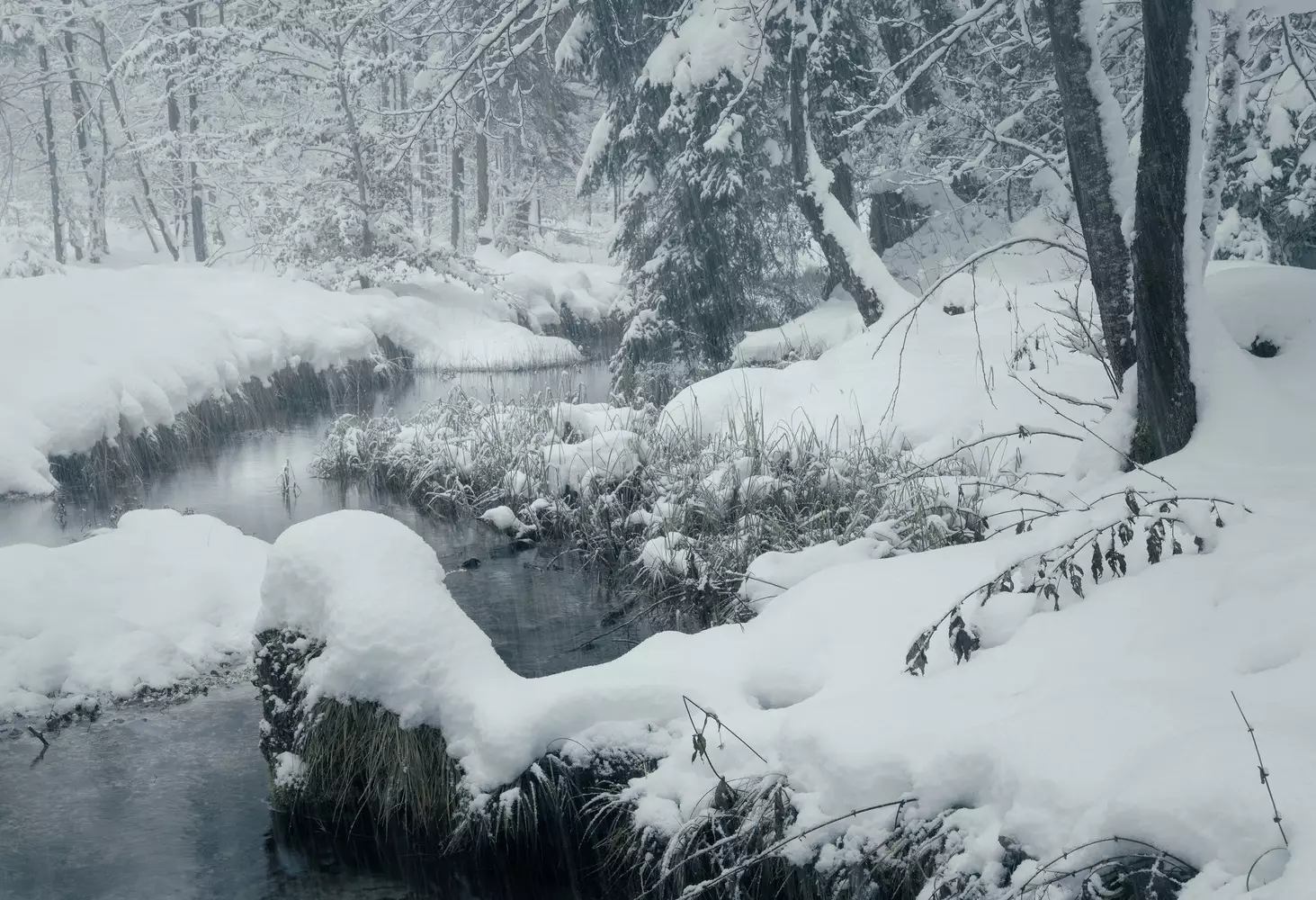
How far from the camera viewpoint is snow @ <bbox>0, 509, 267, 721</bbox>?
502 centimetres

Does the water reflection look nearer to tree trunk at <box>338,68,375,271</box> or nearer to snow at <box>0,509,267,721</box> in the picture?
snow at <box>0,509,267,721</box>

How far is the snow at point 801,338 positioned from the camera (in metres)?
10.7

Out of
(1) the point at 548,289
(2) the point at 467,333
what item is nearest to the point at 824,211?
(2) the point at 467,333

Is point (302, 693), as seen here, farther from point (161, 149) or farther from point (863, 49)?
point (161, 149)

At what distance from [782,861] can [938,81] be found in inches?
553

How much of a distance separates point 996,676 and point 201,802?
3.24 m

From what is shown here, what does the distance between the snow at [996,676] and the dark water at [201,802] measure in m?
0.64

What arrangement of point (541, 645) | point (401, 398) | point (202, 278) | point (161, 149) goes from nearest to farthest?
point (541, 645) < point (401, 398) < point (202, 278) < point (161, 149)

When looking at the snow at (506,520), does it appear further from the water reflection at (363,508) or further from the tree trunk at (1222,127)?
the tree trunk at (1222,127)

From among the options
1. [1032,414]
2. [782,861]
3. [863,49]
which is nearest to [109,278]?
[863,49]

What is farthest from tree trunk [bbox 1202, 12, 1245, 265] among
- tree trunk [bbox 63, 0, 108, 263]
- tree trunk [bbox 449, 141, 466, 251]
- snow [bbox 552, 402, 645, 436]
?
tree trunk [bbox 63, 0, 108, 263]

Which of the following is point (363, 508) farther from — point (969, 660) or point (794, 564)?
point (969, 660)

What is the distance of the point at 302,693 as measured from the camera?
3.99m

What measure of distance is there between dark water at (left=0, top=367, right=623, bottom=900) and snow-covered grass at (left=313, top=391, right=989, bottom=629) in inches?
20.8
